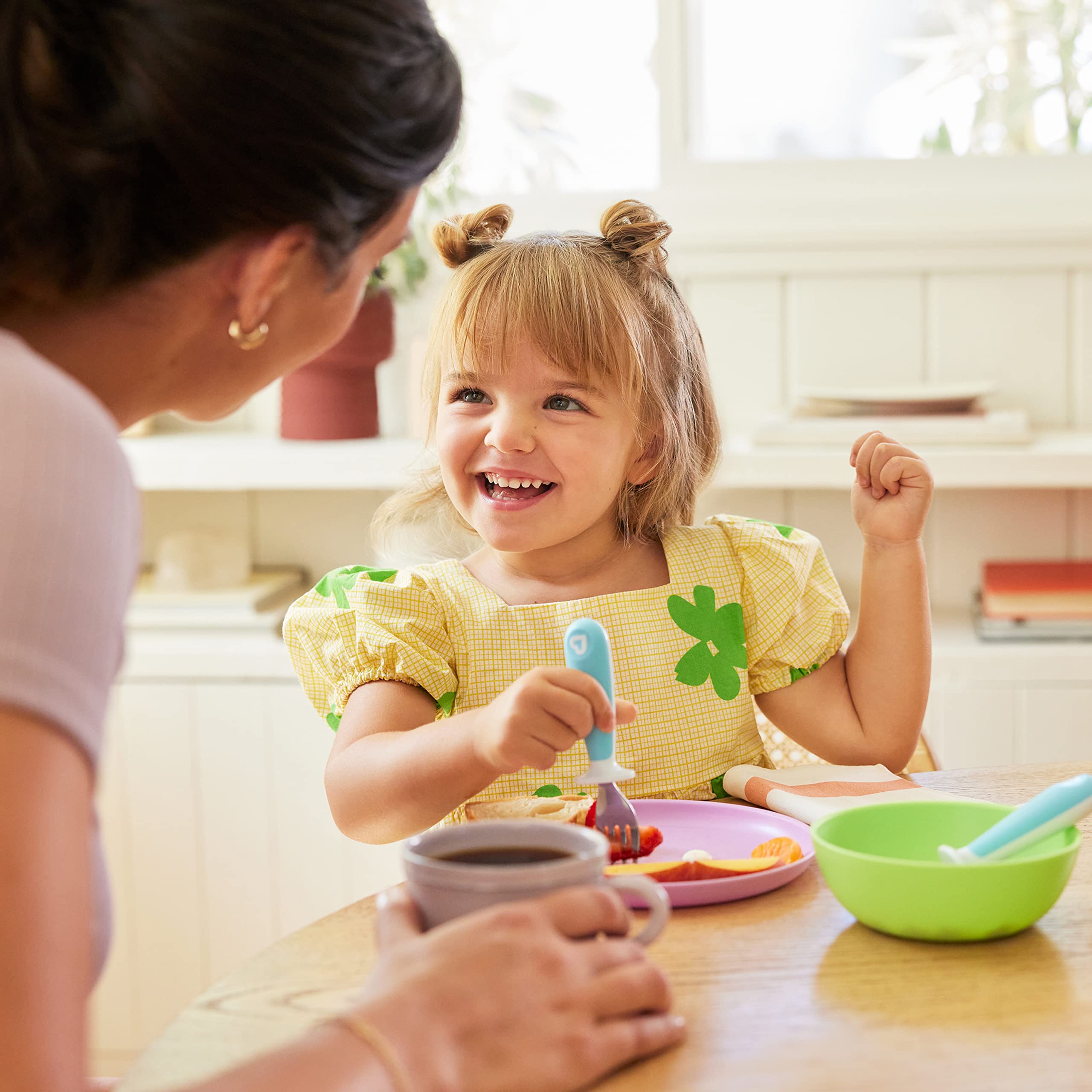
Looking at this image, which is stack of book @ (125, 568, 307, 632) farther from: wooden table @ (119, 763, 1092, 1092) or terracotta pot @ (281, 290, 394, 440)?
wooden table @ (119, 763, 1092, 1092)

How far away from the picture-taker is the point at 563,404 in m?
1.18

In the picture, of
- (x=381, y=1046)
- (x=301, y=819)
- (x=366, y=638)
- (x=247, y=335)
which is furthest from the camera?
(x=301, y=819)

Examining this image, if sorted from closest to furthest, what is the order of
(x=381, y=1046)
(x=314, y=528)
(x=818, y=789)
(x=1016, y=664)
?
(x=381, y=1046), (x=818, y=789), (x=1016, y=664), (x=314, y=528)

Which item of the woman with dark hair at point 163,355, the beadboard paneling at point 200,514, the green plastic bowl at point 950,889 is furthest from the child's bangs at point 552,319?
the beadboard paneling at point 200,514

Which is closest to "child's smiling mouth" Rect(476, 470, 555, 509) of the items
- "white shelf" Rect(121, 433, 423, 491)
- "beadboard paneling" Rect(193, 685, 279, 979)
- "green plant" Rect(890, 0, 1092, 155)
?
"white shelf" Rect(121, 433, 423, 491)

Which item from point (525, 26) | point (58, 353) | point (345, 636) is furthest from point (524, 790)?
point (525, 26)

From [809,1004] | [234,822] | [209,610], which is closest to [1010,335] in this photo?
[209,610]

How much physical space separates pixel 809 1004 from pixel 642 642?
54 cm

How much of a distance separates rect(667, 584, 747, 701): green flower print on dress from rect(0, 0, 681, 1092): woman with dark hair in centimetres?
55

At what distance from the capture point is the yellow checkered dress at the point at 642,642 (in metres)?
1.11

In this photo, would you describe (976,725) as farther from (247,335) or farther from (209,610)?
(247,335)

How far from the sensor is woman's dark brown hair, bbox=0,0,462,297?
590 millimetres

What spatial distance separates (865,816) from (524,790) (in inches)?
14.3

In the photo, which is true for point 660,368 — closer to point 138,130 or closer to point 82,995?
point 138,130
